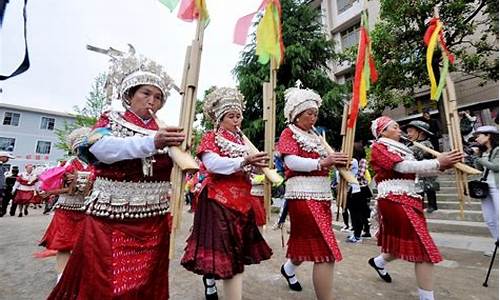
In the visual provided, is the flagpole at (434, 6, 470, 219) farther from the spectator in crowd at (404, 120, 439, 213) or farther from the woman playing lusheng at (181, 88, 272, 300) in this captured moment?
the woman playing lusheng at (181, 88, 272, 300)

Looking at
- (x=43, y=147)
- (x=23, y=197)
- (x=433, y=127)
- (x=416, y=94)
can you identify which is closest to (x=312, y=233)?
(x=433, y=127)

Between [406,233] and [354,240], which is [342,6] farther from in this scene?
[406,233]

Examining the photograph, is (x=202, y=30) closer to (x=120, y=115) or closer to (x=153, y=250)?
(x=120, y=115)

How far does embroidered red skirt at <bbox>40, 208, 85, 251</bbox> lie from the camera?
9.96ft

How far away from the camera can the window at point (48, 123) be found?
108 ft

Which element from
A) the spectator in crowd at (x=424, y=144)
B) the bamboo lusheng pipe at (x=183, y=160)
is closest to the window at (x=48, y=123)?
the spectator in crowd at (x=424, y=144)

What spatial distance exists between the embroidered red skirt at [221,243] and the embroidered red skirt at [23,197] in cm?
1136

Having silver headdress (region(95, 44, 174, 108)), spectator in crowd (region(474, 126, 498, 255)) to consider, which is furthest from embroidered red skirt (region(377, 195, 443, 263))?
silver headdress (region(95, 44, 174, 108))

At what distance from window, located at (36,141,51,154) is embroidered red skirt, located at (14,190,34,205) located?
2617 cm

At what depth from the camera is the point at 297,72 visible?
13977 millimetres

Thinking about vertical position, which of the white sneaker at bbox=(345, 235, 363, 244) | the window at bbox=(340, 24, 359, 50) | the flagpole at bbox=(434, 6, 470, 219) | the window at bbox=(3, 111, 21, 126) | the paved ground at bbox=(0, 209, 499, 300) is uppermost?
the window at bbox=(340, 24, 359, 50)

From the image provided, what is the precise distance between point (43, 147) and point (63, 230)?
36438 mm

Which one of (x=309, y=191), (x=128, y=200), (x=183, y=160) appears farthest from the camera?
(x=309, y=191)

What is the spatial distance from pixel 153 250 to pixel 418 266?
2216 mm
